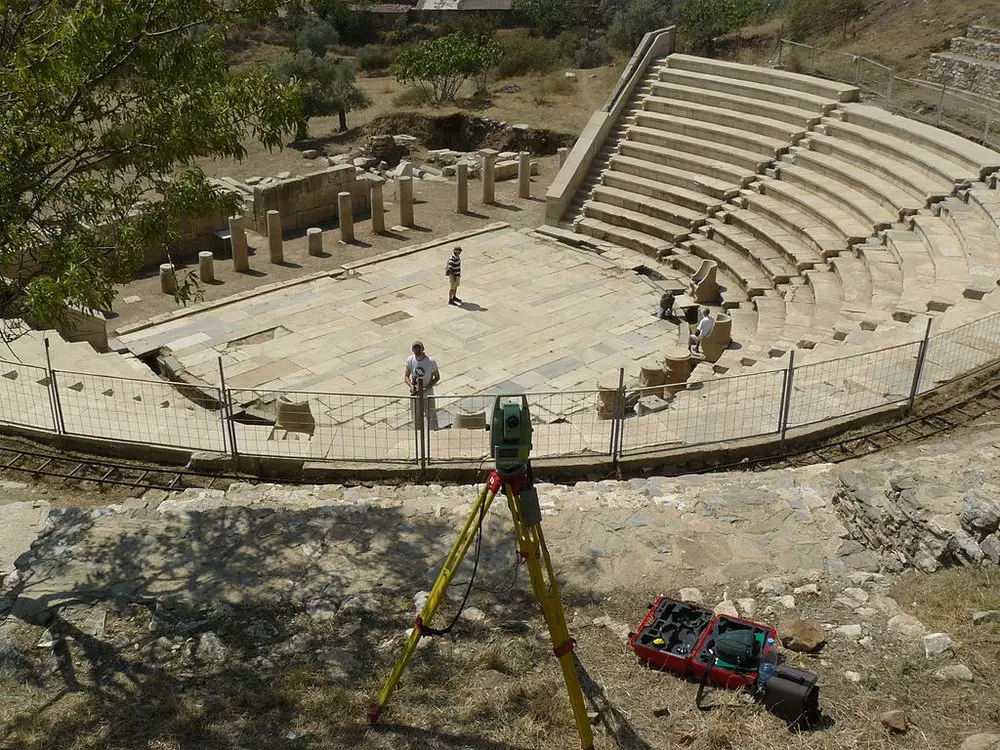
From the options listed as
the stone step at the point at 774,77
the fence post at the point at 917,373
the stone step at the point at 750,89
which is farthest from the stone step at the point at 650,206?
the fence post at the point at 917,373

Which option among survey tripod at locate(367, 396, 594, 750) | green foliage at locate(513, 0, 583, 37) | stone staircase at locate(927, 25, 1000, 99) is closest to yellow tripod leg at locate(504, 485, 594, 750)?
survey tripod at locate(367, 396, 594, 750)

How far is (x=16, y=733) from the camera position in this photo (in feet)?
18.5

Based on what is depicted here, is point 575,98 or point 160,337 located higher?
point 575,98

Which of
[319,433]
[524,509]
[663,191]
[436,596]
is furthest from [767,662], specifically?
[663,191]

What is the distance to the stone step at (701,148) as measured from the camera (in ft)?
70.2

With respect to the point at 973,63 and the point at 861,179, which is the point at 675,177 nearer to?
the point at 861,179

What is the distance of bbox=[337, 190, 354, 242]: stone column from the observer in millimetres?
21750

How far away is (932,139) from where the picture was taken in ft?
62.7

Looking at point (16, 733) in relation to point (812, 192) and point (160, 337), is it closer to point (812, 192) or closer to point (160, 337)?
point (160, 337)

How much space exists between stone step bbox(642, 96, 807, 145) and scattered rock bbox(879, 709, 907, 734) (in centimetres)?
1775

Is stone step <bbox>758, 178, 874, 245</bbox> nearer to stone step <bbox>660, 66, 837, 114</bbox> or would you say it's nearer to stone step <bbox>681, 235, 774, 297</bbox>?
stone step <bbox>681, 235, 774, 297</bbox>

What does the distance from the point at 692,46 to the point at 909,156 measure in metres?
12.4

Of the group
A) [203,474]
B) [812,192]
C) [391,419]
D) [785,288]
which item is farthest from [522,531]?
[812,192]

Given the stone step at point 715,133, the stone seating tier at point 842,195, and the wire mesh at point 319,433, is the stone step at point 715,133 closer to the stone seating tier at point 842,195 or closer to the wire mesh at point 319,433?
the stone seating tier at point 842,195
